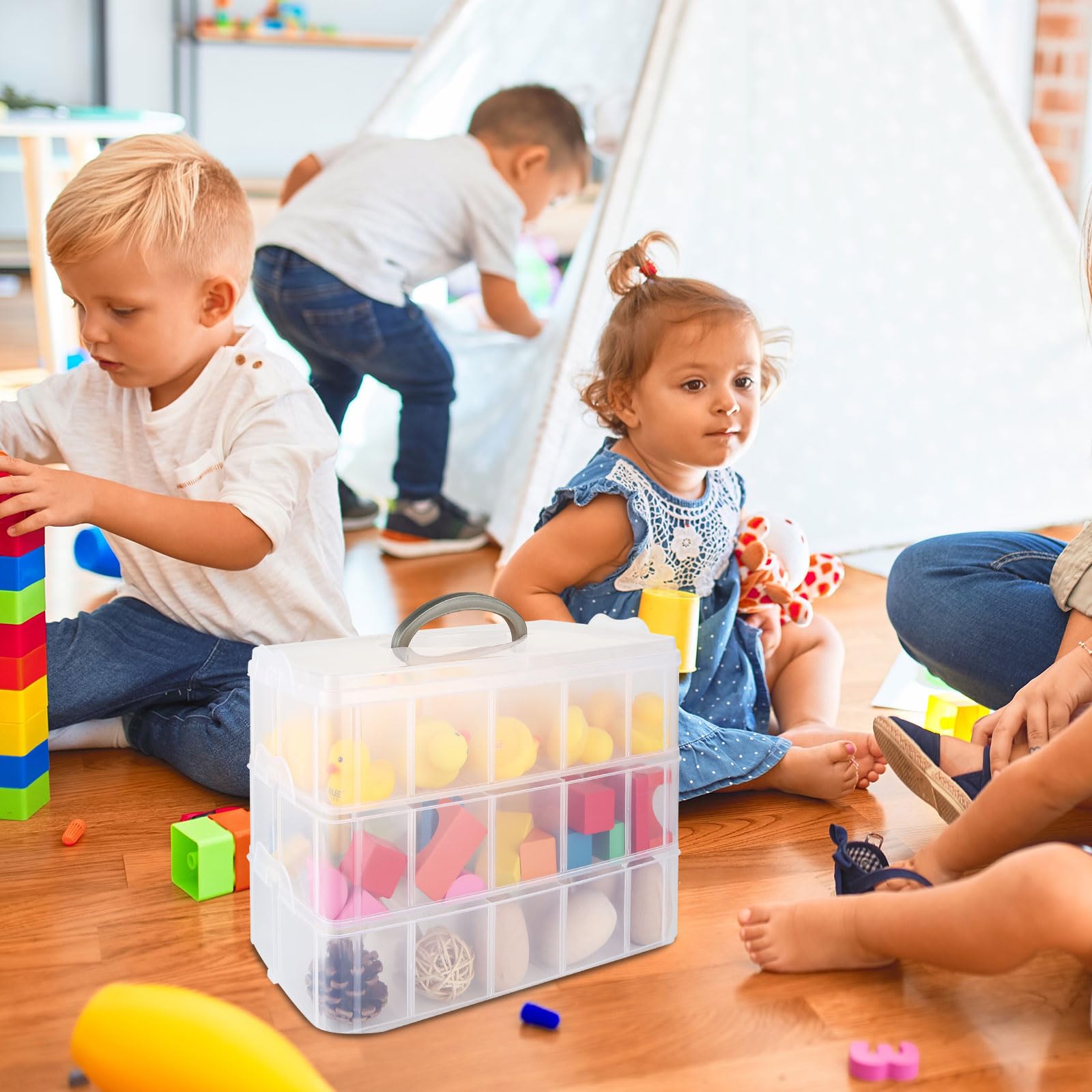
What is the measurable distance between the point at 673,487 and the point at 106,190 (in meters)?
0.59

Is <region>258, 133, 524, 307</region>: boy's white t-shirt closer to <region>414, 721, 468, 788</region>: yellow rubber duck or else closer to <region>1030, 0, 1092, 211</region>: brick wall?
Result: <region>414, 721, 468, 788</region>: yellow rubber duck

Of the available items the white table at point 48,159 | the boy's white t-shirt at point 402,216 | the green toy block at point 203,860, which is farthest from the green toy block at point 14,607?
the white table at point 48,159

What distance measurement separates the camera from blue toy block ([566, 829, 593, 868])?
0.86 metres

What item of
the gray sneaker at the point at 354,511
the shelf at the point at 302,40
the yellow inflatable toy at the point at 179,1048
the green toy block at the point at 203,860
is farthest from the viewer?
the shelf at the point at 302,40

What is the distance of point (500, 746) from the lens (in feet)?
2.71

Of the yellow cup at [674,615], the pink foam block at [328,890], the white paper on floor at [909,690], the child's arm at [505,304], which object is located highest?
the child's arm at [505,304]

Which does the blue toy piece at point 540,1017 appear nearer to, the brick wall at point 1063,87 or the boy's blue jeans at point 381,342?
the boy's blue jeans at point 381,342

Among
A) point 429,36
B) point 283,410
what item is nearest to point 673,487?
point 283,410

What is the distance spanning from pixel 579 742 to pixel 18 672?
1.59ft

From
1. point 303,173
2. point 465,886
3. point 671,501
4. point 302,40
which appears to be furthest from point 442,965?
point 302,40

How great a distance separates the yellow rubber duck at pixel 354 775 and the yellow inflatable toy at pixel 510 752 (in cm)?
6

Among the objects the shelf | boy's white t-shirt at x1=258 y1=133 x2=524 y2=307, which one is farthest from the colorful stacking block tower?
the shelf

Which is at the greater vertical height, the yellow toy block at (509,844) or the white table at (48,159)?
the white table at (48,159)

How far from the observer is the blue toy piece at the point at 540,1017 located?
0.80m
